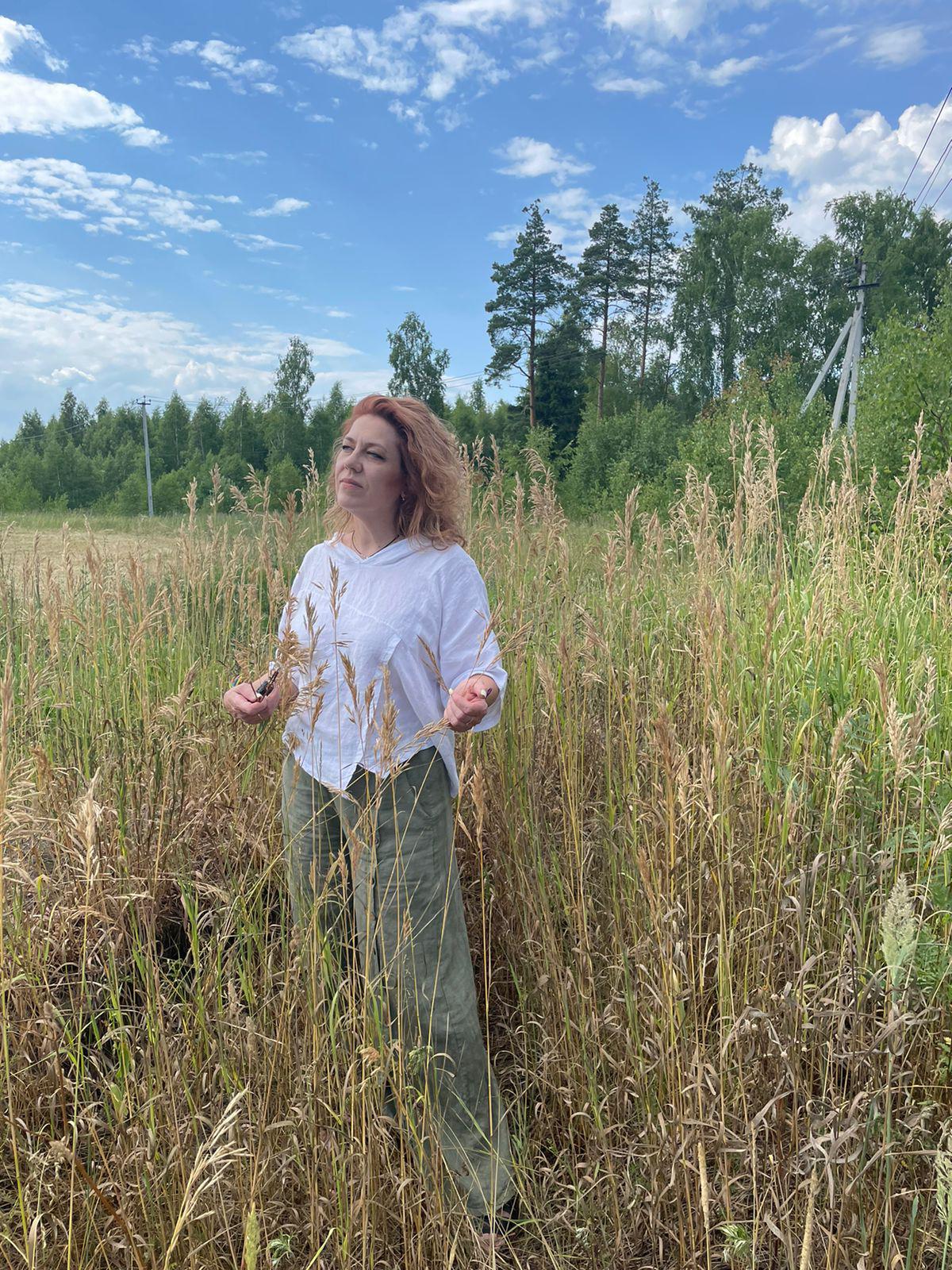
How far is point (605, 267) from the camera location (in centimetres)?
3425

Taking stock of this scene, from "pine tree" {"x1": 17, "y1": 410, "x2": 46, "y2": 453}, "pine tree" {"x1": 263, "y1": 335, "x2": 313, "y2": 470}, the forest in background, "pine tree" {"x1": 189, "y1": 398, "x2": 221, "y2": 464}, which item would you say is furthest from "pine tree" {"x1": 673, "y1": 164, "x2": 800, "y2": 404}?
"pine tree" {"x1": 17, "y1": 410, "x2": 46, "y2": 453}

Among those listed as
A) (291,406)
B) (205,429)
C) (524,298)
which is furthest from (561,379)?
(205,429)

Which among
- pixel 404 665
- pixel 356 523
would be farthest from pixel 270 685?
pixel 356 523

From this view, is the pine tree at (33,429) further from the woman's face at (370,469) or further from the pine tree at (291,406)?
the woman's face at (370,469)

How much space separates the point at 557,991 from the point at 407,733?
0.71 meters

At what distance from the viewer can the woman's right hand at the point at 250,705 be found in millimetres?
1771

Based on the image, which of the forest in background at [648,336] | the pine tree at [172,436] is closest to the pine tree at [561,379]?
the forest in background at [648,336]

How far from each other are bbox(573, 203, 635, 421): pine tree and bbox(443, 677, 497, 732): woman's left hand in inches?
1320

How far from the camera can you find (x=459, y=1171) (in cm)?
175

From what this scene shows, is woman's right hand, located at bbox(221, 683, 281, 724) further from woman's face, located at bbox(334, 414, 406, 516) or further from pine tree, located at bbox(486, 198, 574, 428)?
pine tree, located at bbox(486, 198, 574, 428)

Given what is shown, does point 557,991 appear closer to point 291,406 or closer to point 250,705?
point 250,705

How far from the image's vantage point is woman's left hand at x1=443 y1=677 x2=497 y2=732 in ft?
5.13

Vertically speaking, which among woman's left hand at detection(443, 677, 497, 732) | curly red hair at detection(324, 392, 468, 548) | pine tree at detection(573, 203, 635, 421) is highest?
pine tree at detection(573, 203, 635, 421)

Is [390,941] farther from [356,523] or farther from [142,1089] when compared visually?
[356,523]
